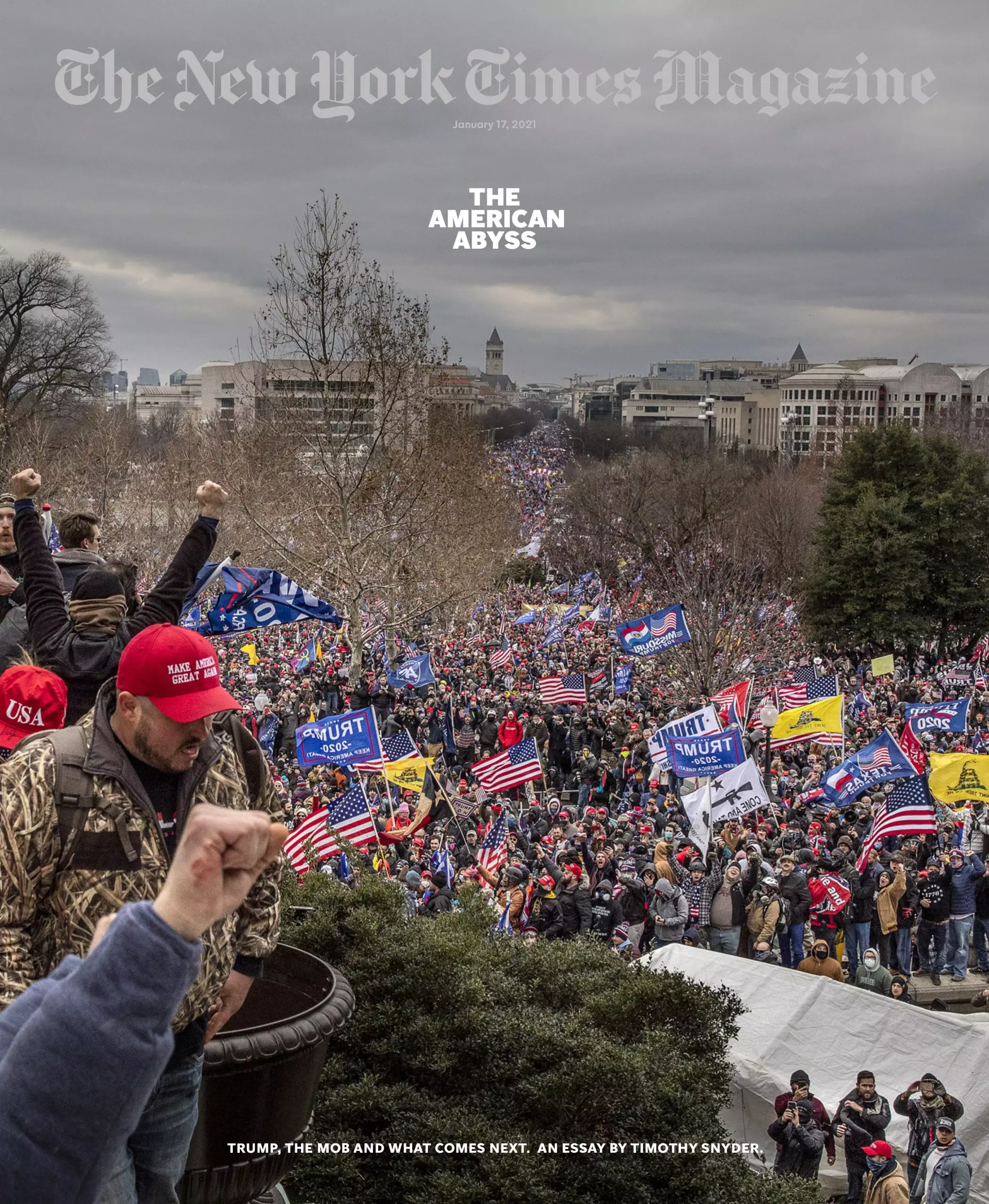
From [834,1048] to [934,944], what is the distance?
5.29m

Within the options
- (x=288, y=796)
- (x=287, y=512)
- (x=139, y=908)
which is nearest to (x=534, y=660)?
(x=287, y=512)

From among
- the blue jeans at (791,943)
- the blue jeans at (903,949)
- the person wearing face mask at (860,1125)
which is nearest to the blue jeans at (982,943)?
the blue jeans at (903,949)

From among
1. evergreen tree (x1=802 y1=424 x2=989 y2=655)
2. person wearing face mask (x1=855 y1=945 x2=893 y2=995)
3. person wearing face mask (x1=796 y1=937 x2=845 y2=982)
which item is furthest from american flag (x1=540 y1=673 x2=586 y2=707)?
evergreen tree (x1=802 y1=424 x2=989 y2=655)

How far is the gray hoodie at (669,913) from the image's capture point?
1211 centimetres

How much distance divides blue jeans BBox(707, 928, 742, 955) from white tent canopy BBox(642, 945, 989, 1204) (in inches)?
112

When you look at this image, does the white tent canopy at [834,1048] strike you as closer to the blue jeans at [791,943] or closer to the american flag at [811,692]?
the blue jeans at [791,943]

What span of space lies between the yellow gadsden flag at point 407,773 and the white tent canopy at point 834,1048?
20.4 feet

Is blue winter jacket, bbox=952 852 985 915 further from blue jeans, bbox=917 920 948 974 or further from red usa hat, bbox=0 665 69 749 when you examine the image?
red usa hat, bbox=0 665 69 749

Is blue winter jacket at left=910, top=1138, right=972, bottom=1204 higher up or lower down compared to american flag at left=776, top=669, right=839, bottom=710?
lower down

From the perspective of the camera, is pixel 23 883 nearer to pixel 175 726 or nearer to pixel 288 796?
pixel 175 726

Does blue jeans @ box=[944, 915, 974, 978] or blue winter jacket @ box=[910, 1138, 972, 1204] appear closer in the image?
blue winter jacket @ box=[910, 1138, 972, 1204]

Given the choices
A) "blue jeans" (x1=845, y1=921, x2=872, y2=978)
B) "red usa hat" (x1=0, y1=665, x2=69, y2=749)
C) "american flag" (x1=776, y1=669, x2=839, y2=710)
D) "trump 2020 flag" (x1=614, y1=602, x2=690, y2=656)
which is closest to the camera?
"red usa hat" (x1=0, y1=665, x2=69, y2=749)

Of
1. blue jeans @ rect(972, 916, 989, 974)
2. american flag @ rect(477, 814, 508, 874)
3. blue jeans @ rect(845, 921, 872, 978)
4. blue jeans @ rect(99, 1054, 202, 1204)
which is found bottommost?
blue jeans @ rect(972, 916, 989, 974)

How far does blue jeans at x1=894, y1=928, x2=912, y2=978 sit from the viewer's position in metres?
13.4
